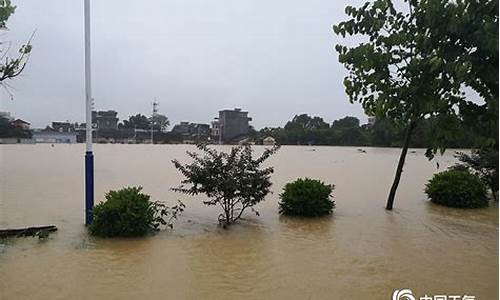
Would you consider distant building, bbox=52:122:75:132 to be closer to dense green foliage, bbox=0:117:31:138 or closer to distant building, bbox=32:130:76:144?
distant building, bbox=32:130:76:144

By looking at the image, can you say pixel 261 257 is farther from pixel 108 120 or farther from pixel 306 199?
pixel 108 120

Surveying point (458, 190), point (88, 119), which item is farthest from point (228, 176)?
point (458, 190)

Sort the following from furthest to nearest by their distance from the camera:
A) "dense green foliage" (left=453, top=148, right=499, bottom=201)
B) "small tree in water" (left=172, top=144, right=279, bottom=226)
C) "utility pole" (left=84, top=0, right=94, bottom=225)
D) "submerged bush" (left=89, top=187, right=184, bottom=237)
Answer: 1. "dense green foliage" (left=453, top=148, right=499, bottom=201)
2. "small tree in water" (left=172, top=144, right=279, bottom=226)
3. "utility pole" (left=84, top=0, right=94, bottom=225)
4. "submerged bush" (left=89, top=187, right=184, bottom=237)

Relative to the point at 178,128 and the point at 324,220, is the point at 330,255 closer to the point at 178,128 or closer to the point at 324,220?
the point at 324,220

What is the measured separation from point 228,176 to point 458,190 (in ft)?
18.7

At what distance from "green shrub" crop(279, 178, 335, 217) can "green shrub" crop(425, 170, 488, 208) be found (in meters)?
3.33

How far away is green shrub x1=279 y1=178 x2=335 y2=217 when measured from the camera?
8375mm

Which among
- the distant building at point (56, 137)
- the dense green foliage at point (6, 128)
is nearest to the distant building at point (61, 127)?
the distant building at point (56, 137)

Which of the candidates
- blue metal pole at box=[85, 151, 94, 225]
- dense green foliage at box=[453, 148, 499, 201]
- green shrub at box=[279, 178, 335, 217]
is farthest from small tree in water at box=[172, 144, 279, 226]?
dense green foliage at box=[453, 148, 499, 201]

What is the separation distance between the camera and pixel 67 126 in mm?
73625

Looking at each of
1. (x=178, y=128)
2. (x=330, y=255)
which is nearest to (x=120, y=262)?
(x=330, y=255)

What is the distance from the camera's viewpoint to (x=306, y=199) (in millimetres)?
8359

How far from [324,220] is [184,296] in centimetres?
453

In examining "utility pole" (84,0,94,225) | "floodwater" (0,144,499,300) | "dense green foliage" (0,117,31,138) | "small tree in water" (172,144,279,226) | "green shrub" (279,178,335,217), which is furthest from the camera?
"dense green foliage" (0,117,31,138)
